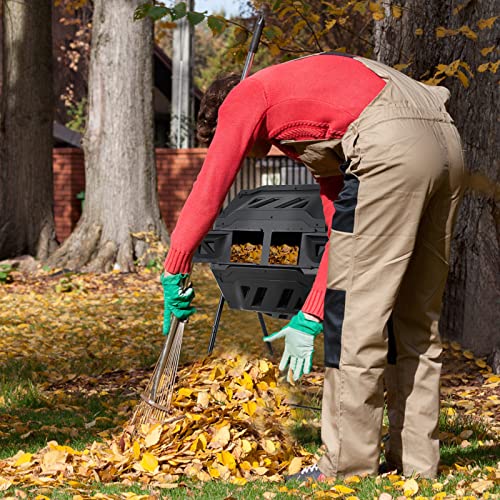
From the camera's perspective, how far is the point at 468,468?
3771 mm

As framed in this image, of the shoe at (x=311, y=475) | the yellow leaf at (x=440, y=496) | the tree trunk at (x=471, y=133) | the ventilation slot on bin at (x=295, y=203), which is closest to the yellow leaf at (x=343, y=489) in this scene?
the shoe at (x=311, y=475)

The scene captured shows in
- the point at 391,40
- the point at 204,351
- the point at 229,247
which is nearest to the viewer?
the point at 229,247

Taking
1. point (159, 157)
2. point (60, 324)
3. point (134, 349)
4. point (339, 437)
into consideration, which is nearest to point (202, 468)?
point (339, 437)

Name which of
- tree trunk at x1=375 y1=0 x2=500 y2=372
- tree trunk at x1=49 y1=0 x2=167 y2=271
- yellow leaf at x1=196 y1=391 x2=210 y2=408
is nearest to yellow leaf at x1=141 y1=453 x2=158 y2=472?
yellow leaf at x1=196 y1=391 x2=210 y2=408

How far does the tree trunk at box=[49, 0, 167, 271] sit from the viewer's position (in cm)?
1112

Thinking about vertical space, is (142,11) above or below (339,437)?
above

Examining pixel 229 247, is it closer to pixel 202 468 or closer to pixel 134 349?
pixel 202 468

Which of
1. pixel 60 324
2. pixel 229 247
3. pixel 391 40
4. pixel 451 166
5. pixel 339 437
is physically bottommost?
pixel 60 324

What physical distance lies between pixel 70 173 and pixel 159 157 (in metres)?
1.67

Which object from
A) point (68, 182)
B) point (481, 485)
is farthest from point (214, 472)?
point (68, 182)

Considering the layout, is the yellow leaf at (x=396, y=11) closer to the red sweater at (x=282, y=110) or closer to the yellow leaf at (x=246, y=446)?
the red sweater at (x=282, y=110)

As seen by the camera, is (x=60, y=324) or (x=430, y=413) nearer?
(x=430, y=413)

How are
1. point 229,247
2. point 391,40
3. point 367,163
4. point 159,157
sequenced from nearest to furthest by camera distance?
1. point 367,163
2. point 229,247
3. point 391,40
4. point 159,157

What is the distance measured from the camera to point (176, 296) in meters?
3.51
